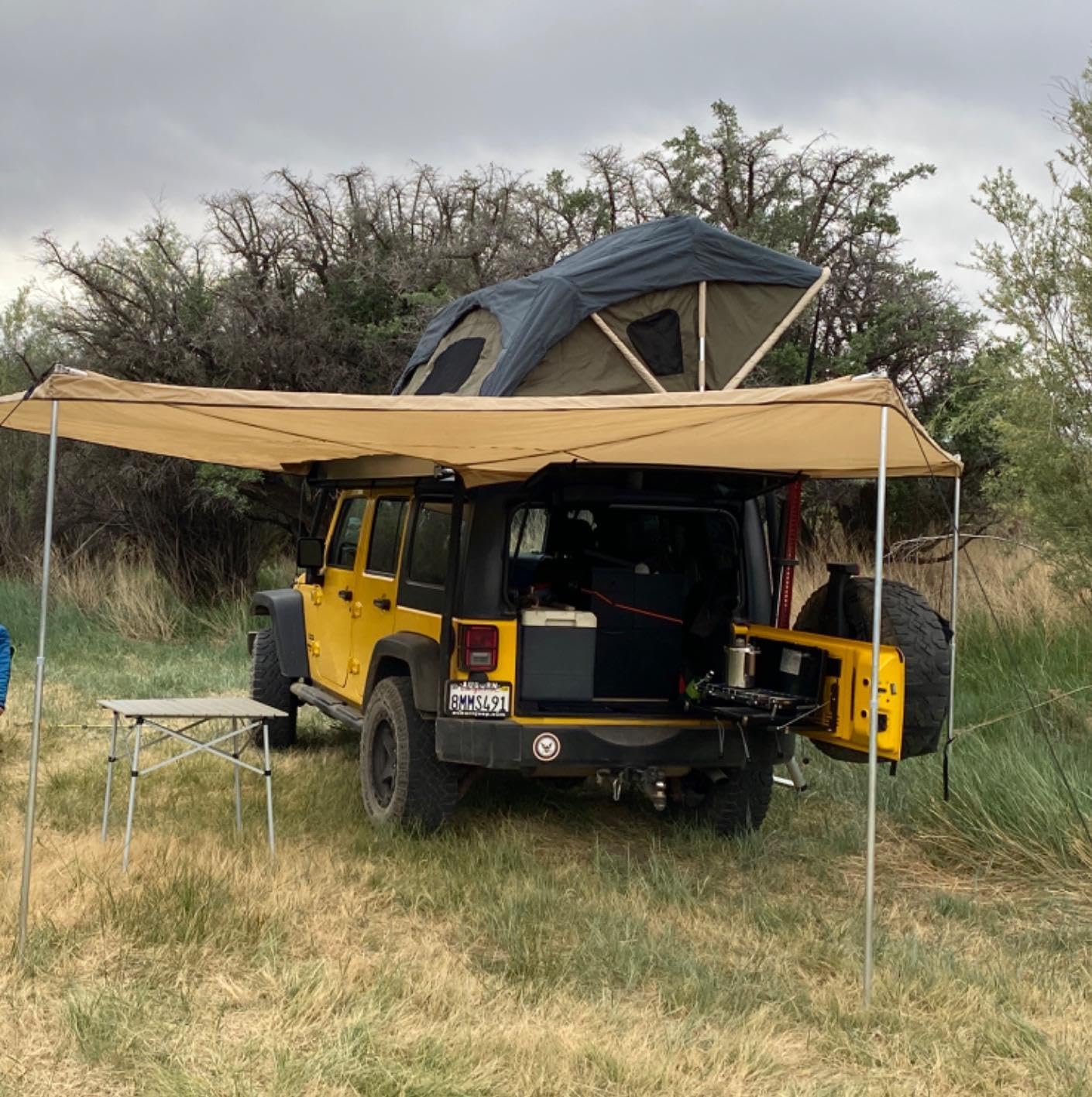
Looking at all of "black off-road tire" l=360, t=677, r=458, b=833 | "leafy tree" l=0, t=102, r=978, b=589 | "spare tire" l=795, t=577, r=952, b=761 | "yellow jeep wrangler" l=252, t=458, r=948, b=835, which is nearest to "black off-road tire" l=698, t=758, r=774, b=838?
"yellow jeep wrangler" l=252, t=458, r=948, b=835

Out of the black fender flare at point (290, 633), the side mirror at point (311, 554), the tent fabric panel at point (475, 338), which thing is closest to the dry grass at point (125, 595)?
the black fender flare at point (290, 633)

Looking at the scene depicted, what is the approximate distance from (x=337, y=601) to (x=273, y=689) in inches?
49.8

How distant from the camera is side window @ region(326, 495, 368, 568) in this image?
22.5 ft

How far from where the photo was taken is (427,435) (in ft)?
15.0

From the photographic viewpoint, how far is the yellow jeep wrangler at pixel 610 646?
5.03 meters

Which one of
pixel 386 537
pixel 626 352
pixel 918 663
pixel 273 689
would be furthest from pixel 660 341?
pixel 273 689

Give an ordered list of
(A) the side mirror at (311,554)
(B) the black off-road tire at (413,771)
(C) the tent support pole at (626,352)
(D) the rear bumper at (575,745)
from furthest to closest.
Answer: (A) the side mirror at (311,554)
(C) the tent support pole at (626,352)
(B) the black off-road tire at (413,771)
(D) the rear bumper at (575,745)

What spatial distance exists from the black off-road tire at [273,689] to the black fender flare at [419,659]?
2.24 meters

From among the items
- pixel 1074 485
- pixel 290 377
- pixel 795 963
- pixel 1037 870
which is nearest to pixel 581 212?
pixel 290 377

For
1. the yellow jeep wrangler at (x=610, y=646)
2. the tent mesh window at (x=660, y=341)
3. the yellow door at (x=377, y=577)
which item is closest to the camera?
the yellow jeep wrangler at (x=610, y=646)

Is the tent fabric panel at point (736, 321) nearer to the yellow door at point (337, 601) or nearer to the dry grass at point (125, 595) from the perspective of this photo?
the yellow door at point (337, 601)

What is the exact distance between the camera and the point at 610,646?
5.67 meters

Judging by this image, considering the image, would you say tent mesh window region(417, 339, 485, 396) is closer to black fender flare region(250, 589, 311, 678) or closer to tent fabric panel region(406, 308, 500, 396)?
tent fabric panel region(406, 308, 500, 396)

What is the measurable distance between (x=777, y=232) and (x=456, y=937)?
11298 millimetres
